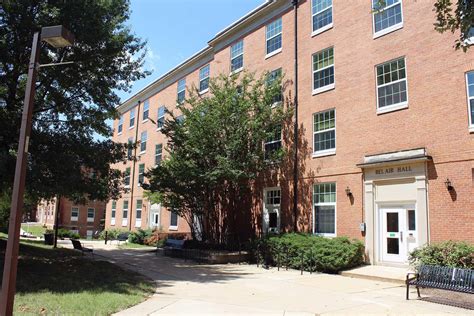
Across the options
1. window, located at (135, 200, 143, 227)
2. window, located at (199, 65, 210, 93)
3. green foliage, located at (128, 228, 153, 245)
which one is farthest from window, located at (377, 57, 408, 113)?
window, located at (135, 200, 143, 227)

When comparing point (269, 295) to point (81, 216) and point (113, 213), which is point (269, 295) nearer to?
point (113, 213)

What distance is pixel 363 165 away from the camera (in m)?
17.4

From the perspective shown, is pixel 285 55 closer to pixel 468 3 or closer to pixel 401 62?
pixel 401 62

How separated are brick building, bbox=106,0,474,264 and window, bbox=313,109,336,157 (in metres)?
0.05

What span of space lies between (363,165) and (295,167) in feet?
13.7

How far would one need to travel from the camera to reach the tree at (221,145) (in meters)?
20.6

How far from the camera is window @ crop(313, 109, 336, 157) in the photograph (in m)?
19.6

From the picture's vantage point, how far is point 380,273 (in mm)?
15172

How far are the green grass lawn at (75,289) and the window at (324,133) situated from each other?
32.8ft

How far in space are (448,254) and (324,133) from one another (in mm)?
8280

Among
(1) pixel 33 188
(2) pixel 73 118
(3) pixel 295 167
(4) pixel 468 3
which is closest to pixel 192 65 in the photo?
(3) pixel 295 167

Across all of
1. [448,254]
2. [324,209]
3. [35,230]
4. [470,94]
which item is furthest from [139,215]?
[470,94]

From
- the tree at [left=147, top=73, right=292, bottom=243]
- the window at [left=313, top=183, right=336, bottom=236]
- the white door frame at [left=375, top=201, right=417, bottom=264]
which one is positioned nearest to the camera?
the white door frame at [left=375, top=201, right=417, bottom=264]

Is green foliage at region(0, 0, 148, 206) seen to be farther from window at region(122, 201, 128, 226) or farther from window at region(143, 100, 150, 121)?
window at region(122, 201, 128, 226)
